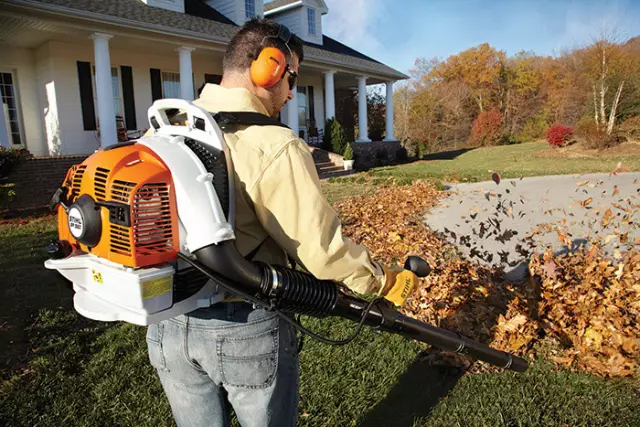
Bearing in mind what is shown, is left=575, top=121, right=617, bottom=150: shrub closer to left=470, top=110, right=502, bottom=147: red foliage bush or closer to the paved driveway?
left=470, top=110, right=502, bottom=147: red foliage bush

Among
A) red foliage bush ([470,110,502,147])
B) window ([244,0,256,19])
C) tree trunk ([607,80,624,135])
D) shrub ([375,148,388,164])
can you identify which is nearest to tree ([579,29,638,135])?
tree trunk ([607,80,624,135])

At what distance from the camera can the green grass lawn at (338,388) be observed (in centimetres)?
280

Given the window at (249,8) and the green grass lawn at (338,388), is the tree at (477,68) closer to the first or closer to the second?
the window at (249,8)

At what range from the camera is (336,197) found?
10.5m

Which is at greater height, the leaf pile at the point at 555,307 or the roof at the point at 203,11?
the roof at the point at 203,11

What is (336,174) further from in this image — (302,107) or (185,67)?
(185,67)

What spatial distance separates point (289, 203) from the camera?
1.31 metres

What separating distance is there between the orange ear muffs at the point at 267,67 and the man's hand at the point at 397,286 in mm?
788

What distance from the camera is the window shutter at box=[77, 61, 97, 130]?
42.3 feet

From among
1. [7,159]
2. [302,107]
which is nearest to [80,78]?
[7,159]

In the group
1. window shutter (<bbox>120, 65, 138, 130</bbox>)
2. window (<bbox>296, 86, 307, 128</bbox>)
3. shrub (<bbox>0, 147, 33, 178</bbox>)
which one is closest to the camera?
shrub (<bbox>0, 147, 33, 178</bbox>)

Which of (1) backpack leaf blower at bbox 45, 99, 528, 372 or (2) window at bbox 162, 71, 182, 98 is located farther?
(2) window at bbox 162, 71, 182, 98

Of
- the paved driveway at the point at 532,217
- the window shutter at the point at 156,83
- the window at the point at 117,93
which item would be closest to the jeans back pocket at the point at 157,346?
the paved driveway at the point at 532,217

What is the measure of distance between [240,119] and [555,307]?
3.12 m
